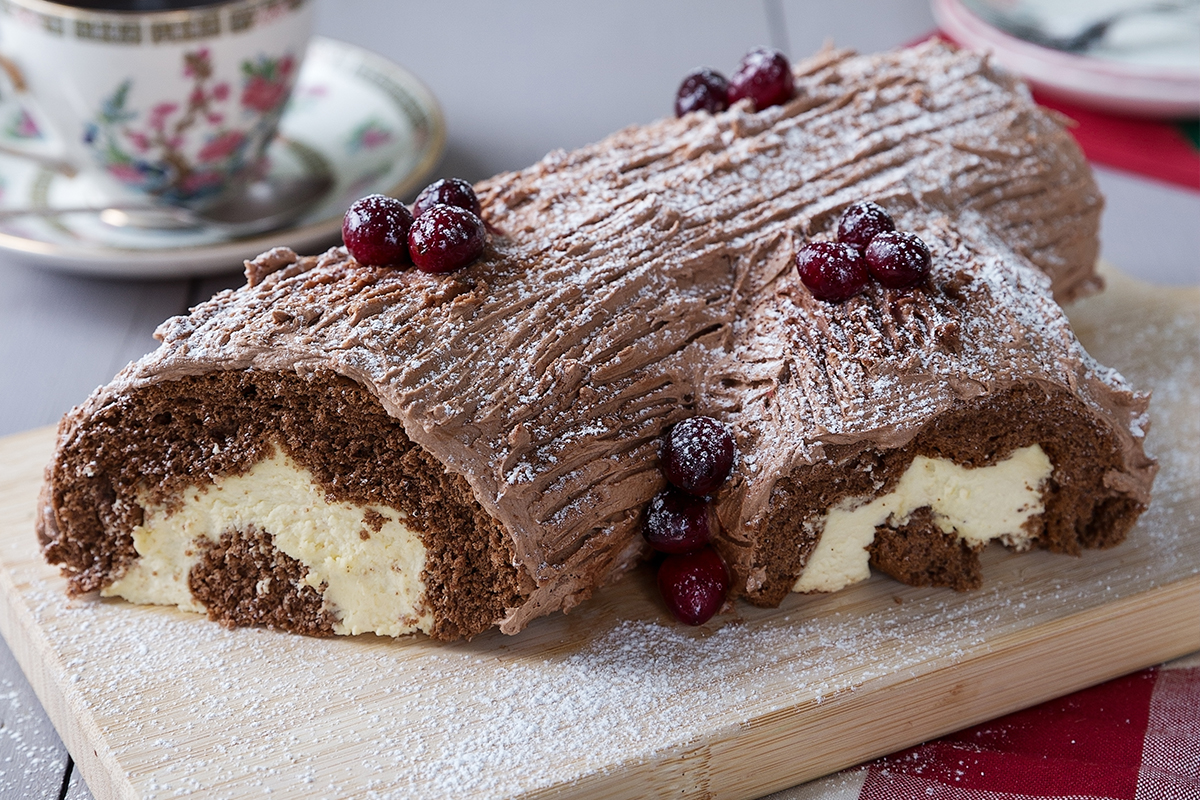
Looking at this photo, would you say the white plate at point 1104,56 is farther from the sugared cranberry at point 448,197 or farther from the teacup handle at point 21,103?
the teacup handle at point 21,103

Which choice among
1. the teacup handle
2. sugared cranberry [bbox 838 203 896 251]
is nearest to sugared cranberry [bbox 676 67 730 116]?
sugared cranberry [bbox 838 203 896 251]

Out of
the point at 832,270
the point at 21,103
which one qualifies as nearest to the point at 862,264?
the point at 832,270

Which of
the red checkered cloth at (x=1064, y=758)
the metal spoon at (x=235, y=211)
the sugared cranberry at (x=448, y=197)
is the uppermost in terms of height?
the sugared cranberry at (x=448, y=197)

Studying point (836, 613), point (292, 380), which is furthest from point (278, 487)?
point (836, 613)

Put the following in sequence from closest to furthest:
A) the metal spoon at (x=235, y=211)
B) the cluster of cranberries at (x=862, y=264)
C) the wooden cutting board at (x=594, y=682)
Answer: the wooden cutting board at (x=594, y=682) → the cluster of cranberries at (x=862, y=264) → the metal spoon at (x=235, y=211)

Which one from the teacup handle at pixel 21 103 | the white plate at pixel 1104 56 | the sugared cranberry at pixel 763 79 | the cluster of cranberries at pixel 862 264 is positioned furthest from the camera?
the white plate at pixel 1104 56

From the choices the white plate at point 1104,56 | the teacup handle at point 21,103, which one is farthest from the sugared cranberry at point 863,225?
the teacup handle at point 21,103

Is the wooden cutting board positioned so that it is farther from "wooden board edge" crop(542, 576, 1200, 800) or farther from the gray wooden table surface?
the gray wooden table surface

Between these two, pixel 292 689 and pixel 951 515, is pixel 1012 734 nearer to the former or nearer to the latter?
pixel 951 515
